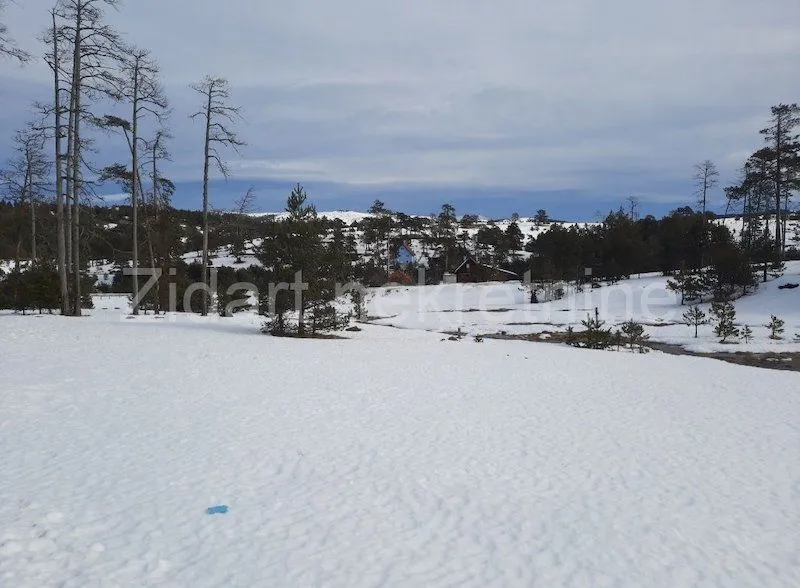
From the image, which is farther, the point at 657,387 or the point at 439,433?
the point at 657,387

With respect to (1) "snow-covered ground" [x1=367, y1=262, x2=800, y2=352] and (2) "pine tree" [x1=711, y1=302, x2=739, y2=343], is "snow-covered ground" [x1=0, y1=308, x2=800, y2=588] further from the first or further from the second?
(1) "snow-covered ground" [x1=367, y1=262, x2=800, y2=352]

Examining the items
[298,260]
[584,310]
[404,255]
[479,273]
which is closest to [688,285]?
[584,310]

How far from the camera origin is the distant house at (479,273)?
61.1 meters

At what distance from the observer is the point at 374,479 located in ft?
20.5

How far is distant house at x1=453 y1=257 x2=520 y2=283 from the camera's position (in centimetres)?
6109

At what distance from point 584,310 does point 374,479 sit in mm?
34544

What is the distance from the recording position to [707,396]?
40.3 feet

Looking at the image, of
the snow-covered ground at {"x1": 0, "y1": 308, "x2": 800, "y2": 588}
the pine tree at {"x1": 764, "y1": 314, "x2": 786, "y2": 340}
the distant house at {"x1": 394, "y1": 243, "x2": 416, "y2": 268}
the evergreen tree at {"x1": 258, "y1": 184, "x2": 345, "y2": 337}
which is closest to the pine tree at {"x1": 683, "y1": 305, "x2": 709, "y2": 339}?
the pine tree at {"x1": 764, "y1": 314, "x2": 786, "y2": 340}

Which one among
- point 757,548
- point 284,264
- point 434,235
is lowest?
point 757,548

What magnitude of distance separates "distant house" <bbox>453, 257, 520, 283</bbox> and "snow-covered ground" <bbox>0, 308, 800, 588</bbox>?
A: 48.7m

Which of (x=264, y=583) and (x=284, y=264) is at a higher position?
(x=284, y=264)

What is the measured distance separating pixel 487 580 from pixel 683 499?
3.26 metres

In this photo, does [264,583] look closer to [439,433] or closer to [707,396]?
[439,433]

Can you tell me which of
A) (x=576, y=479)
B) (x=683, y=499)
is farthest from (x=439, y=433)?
(x=683, y=499)
